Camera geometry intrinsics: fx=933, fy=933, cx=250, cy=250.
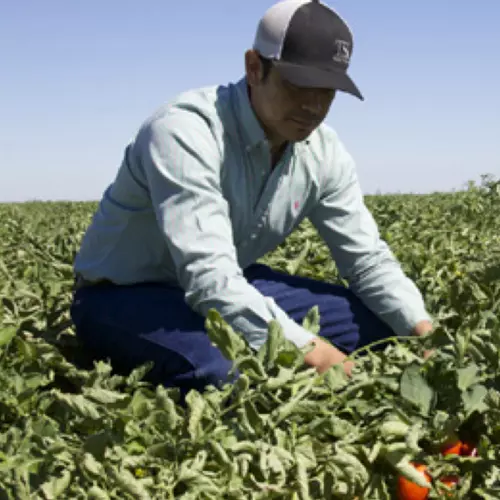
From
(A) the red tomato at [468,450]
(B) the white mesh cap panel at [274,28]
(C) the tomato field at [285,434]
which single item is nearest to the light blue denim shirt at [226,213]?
(B) the white mesh cap panel at [274,28]

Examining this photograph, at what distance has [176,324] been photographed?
10.6 feet

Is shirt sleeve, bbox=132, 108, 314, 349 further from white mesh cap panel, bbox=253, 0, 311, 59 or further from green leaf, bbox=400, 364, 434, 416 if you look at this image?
green leaf, bbox=400, 364, 434, 416

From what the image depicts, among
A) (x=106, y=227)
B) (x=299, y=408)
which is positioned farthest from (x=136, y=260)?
(x=299, y=408)

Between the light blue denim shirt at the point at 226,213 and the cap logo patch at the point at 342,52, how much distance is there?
1.17 ft

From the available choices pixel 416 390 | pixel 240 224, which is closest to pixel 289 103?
pixel 240 224

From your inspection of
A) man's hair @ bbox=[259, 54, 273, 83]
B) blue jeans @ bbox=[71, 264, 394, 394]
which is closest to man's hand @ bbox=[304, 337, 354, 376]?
blue jeans @ bbox=[71, 264, 394, 394]

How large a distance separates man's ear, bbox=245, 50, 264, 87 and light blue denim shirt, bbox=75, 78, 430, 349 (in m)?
0.09

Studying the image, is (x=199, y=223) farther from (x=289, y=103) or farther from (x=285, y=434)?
(x=285, y=434)

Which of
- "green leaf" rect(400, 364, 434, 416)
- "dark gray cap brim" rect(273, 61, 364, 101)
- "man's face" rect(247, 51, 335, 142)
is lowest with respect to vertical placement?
"green leaf" rect(400, 364, 434, 416)

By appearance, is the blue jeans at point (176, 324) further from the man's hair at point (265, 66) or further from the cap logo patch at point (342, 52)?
the cap logo patch at point (342, 52)

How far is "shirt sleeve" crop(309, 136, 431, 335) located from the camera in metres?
3.62

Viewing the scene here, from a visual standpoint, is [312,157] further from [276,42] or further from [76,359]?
[76,359]

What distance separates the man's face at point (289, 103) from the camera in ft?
10.0

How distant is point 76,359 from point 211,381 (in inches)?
34.9
